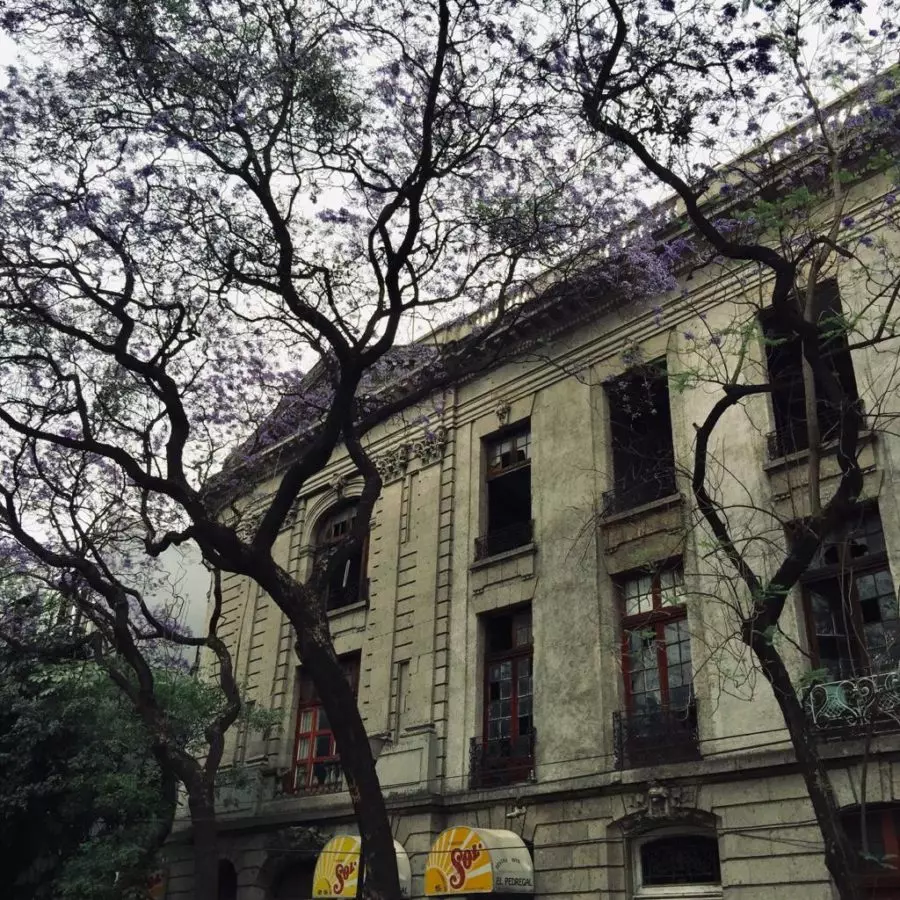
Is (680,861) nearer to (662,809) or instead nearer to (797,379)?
(662,809)

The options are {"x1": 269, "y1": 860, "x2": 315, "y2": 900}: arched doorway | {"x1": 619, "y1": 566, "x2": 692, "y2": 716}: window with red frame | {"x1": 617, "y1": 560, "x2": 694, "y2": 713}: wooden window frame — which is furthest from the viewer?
{"x1": 269, "y1": 860, "x2": 315, "y2": 900}: arched doorway

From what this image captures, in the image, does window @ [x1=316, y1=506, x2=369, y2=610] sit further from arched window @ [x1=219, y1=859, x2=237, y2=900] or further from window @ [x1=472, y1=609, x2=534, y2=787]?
arched window @ [x1=219, y1=859, x2=237, y2=900]

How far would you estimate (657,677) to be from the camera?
1424 centimetres

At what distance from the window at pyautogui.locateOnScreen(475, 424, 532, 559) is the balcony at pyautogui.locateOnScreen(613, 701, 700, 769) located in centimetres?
422

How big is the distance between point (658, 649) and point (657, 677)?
1.30 feet

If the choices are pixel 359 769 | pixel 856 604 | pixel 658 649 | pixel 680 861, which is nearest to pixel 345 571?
pixel 658 649

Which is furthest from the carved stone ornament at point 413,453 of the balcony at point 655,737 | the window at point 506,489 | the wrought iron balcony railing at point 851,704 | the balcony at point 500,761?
the wrought iron balcony railing at point 851,704

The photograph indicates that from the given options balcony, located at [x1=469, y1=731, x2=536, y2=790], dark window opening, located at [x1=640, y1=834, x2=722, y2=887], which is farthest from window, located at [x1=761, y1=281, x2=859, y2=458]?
balcony, located at [x1=469, y1=731, x2=536, y2=790]

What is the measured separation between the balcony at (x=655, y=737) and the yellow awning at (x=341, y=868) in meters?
4.10

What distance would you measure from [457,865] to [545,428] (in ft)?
24.1

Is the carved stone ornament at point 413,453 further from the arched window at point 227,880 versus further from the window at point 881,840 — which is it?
the window at point 881,840

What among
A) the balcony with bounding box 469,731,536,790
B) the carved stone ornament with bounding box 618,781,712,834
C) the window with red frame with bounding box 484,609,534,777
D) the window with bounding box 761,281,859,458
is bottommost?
the carved stone ornament with bounding box 618,781,712,834

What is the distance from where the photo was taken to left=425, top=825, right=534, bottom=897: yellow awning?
1359 cm

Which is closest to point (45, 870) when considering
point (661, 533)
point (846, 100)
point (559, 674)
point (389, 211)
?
point (559, 674)
